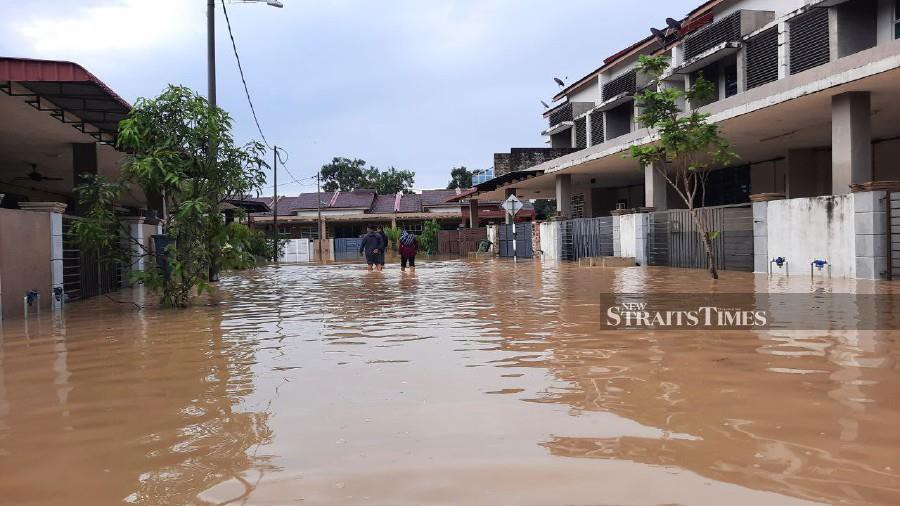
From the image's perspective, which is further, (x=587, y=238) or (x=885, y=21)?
(x=587, y=238)

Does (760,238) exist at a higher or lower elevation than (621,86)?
lower

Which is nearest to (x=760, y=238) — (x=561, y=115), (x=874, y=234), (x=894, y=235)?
(x=874, y=234)

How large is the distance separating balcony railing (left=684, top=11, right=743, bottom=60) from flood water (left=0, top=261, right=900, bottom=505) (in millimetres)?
20512

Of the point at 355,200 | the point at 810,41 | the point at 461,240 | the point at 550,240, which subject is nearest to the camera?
the point at 810,41

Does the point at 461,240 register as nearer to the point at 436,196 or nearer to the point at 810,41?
the point at 436,196

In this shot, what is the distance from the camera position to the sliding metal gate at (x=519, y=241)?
A: 1320 inches

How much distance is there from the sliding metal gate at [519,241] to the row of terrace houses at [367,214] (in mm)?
13232

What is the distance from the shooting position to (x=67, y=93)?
1378cm

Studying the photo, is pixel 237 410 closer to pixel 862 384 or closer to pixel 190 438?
pixel 190 438

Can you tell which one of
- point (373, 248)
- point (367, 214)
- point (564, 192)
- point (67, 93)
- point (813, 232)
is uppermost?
point (67, 93)

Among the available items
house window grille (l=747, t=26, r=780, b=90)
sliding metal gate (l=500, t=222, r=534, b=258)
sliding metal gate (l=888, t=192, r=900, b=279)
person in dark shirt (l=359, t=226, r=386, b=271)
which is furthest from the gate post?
sliding metal gate (l=500, t=222, r=534, b=258)

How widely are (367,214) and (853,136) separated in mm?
38353

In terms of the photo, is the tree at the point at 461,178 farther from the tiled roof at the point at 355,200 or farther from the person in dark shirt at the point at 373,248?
the person in dark shirt at the point at 373,248

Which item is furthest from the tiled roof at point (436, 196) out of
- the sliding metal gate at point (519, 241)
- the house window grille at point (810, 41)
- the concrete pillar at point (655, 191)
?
the house window grille at point (810, 41)
